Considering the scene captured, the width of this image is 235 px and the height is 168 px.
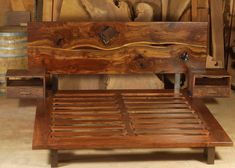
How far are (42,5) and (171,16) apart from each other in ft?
3.89

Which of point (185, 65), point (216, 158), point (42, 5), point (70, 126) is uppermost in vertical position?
point (42, 5)

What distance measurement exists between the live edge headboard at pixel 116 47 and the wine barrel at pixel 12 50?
1.46 feet

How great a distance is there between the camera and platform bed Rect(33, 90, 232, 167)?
8.50ft

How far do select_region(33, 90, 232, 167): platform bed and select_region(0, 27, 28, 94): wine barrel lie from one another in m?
0.66

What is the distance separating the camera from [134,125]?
283cm

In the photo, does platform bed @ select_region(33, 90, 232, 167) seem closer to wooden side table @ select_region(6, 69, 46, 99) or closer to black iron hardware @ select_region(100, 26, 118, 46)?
wooden side table @ select_region(6, 69, 46, 99)

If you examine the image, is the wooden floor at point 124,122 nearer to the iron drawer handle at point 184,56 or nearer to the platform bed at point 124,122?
the platform bed at point 124,122

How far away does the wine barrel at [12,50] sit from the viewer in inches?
149

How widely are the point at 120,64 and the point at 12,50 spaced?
0.97 meters

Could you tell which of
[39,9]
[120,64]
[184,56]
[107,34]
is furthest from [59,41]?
[184,56]

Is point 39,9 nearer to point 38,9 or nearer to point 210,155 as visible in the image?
point 38,9

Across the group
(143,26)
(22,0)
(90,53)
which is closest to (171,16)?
(143,26)

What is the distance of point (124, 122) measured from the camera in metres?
2.88

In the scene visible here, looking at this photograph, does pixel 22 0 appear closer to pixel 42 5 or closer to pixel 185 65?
pixel 42 5
